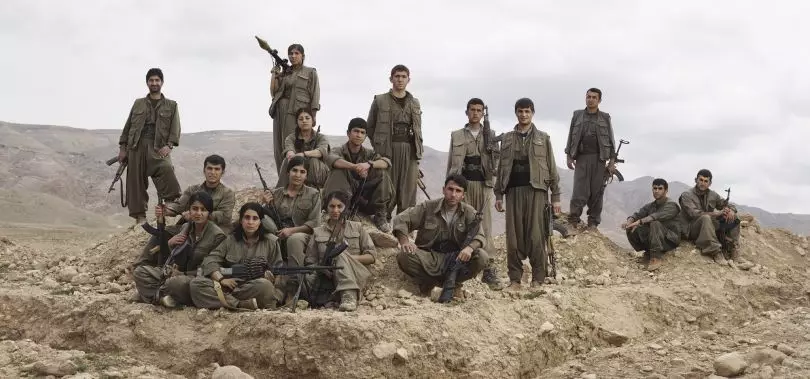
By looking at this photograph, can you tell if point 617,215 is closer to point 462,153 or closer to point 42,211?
point 42,211

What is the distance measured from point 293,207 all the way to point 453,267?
1680 mm

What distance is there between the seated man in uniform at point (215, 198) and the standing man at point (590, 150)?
16.3 feet

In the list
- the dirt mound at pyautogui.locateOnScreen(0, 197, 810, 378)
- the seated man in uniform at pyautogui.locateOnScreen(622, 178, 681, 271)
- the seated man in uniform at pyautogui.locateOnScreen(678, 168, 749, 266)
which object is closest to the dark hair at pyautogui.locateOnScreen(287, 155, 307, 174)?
the dirt mound at pyautogui.locateOnScreen(0, 197, 810, 378)

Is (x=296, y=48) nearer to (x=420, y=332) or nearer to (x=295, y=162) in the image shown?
(x=295, y=162)

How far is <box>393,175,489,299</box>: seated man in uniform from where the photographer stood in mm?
6113

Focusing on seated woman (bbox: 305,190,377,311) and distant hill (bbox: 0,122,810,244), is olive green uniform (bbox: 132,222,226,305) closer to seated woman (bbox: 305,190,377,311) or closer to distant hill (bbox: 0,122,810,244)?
seated woman (bbox: 305,190,377,311)

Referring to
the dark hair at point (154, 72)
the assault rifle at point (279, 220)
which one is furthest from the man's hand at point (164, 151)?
the assault rifle at point (279, 220)

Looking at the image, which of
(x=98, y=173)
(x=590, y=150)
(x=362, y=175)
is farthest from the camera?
(x=98, y=173)

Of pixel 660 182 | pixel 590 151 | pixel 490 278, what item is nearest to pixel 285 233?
pixel 490 278

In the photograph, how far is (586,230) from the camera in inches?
391

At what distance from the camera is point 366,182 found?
7238 millimetres

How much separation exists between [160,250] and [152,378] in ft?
5.17

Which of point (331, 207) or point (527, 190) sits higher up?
point (527, 190)

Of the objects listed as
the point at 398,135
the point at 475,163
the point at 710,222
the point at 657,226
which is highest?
the point at 398,135
